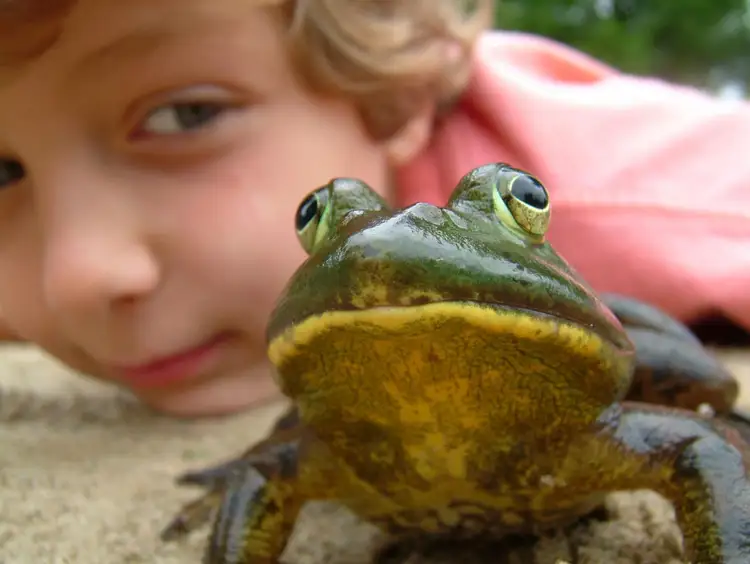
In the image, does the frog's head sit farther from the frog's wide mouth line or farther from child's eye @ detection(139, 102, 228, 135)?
child's eye @ detection(139, 102, 228, 135)

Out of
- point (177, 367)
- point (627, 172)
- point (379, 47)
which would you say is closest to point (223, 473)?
point (177, 367)

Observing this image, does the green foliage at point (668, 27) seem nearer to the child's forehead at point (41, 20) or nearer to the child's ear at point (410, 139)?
the child's ear at point (410, 139)

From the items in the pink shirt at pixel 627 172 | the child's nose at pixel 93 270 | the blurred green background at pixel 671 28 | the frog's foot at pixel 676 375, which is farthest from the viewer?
the blurred green background at pixel 671 28

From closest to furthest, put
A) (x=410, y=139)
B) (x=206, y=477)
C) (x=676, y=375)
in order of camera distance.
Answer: (x=676, y=375)
(x=206, y=477)
(x=410, y=139)

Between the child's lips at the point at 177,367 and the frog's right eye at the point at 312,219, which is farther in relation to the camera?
the child's lips at the point at 177,367

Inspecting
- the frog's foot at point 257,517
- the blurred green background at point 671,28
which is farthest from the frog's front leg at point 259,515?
the blurred green background at point 671,28

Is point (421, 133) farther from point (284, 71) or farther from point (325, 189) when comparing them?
point (325, 189)

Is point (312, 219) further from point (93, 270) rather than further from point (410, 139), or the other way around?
point (410, 139)

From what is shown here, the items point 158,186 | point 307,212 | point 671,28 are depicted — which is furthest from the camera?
point 671,28
